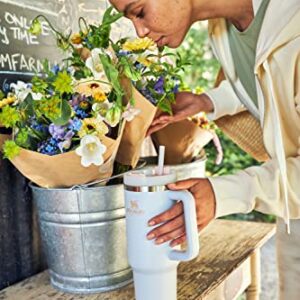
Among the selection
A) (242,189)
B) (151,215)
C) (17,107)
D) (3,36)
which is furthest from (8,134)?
(242,189)

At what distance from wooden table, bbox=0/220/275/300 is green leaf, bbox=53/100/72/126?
1.16 ft

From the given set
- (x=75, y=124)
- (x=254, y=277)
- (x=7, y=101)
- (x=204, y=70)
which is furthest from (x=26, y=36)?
(x=204, y=70)

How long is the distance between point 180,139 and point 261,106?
0.28 meters

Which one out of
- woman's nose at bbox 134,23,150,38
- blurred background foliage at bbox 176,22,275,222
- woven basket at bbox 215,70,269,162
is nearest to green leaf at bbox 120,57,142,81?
woman's nose at bbox 134,23,150,38

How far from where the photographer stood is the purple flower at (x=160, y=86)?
1.07 meters

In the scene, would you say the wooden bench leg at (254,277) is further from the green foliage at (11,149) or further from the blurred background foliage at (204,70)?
the blurred background foliage at (204,70)

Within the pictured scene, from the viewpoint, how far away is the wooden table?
40.4 inches

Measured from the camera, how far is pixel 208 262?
46.1 inches

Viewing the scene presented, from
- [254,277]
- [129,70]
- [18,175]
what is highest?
[129,70]

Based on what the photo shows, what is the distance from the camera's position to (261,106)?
1.08 m

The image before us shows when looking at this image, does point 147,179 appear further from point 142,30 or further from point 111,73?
point 142,30

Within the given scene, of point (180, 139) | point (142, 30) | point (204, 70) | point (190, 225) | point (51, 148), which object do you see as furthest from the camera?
point (204, 70)

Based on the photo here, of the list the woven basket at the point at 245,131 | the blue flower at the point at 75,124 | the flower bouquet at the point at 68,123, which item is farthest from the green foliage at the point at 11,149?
the woven basket at the point at 245,131

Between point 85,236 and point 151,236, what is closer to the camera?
point 151,236
